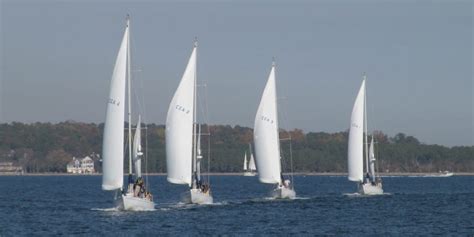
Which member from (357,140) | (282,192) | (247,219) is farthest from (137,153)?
(357,140)

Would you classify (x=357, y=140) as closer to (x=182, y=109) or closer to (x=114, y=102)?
(x=182, y=109)

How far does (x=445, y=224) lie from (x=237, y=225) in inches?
454

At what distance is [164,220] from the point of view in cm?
6156

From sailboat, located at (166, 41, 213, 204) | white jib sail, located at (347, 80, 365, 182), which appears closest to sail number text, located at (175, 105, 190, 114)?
sailboat, located at (166, 41, 213, 204)

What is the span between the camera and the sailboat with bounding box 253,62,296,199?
271 feet

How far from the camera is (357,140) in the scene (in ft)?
322

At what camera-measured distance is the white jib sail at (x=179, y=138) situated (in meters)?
71.1

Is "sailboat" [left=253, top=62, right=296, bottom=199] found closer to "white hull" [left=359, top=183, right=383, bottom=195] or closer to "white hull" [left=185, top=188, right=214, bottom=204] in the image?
"white hull" [left=185, top=188, right=214, bottom=204]

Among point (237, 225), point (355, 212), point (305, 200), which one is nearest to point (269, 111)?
point (305, 200)

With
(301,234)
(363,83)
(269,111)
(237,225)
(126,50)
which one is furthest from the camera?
(363,83)

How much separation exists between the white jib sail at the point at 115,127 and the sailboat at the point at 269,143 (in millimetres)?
20887

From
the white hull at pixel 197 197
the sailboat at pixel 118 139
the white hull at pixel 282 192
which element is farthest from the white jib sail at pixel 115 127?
the white hull at pixel 282 192

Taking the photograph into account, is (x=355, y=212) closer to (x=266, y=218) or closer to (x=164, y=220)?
(x=266, y=218)

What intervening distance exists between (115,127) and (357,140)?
127 ft
